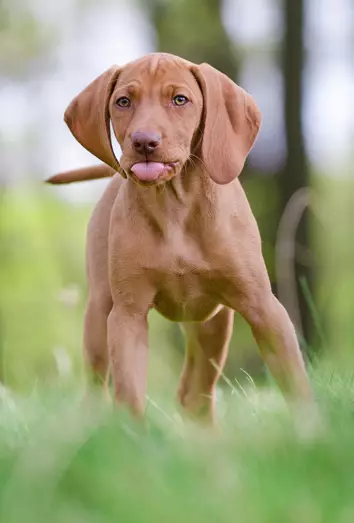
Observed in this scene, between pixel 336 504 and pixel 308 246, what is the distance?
678cm

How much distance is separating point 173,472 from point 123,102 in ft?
4.97

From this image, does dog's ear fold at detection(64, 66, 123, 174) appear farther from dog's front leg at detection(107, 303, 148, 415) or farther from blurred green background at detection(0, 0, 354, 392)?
blurred green background at detection(0, 0, 354, 392)

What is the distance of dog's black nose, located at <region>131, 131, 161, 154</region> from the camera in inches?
111

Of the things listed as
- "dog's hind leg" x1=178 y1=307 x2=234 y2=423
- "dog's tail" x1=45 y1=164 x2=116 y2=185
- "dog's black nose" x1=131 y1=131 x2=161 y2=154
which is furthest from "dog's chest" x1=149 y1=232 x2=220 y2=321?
"dog's tail" x1=45 y1=164 x2=116 y2=185

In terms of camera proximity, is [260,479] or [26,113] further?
[26,113]

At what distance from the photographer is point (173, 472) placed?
1985mm

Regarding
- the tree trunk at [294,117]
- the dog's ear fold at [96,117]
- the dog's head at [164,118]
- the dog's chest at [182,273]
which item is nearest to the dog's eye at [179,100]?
the dog's head at [164,118]

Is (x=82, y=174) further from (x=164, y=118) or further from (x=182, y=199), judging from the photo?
(x=164, y=118)

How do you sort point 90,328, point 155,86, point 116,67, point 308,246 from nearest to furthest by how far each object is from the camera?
point 155,86
point 116,67
point 90,328
point 308,246

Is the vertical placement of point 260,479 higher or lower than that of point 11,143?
higher

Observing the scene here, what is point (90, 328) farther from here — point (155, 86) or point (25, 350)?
point (25, 350)

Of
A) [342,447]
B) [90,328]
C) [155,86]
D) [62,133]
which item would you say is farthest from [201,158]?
[62,133]

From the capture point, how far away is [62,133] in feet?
42.7

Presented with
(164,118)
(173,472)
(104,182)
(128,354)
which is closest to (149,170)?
(164,118)
